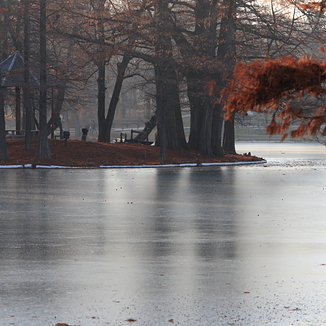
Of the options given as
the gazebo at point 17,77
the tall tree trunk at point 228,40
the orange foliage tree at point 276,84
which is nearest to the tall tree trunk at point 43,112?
the gazebo at point 17,77

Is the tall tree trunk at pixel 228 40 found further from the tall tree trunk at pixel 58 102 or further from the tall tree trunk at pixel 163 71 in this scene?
Result: the tall tree trunk at pixel 58 102

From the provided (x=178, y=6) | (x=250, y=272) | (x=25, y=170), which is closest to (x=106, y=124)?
(x=178, y=6)

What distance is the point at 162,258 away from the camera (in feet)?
30.5

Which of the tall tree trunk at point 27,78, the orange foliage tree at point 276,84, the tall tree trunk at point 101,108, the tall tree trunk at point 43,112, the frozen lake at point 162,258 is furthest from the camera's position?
the tall tree trunk at point 101,108

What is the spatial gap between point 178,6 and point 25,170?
1479 cm

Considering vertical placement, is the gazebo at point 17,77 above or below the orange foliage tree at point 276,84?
above

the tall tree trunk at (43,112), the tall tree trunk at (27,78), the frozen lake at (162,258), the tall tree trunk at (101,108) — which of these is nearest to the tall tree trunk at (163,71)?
the tall tree trunk at (43,112)

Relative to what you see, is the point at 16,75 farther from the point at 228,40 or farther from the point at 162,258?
the point at 162,258

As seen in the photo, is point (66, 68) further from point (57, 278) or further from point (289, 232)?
point (57, 278)

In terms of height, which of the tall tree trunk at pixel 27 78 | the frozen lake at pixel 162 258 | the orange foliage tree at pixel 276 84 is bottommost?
the frozen lake at pixel 162 258

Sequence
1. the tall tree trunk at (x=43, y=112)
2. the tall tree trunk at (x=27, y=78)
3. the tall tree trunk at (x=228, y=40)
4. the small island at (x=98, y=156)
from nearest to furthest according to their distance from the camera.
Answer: the small island at (x=98, y=156) < the tall tree trunk at (x=27, y=78) < the tall tree trunk at (x=43, y=112) < the tall tree trunk at (x=228, y=40)

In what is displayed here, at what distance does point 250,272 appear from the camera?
8320mm

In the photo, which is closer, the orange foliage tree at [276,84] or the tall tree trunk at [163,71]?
the orange foliage tree at [276,84]

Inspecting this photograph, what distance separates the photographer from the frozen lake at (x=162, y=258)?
6463 millimetres
